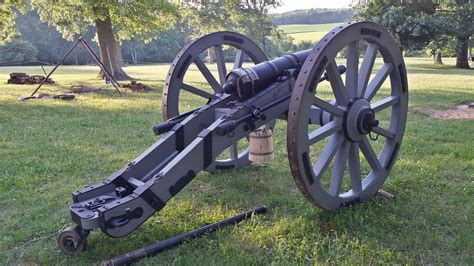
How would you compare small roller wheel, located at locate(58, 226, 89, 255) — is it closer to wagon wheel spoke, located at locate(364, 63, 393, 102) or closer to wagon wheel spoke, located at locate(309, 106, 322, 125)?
wagon wheel spoke, located at locate(309, 106, 322, 125)

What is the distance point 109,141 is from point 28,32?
183 feet

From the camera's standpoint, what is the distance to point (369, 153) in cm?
363

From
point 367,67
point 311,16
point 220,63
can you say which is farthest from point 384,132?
point 311,16

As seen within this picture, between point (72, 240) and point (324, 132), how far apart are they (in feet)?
6.07

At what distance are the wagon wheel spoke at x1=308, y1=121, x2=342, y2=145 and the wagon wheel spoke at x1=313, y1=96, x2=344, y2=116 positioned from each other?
9 cm

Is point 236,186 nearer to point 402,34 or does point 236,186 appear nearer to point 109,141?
point 109,141

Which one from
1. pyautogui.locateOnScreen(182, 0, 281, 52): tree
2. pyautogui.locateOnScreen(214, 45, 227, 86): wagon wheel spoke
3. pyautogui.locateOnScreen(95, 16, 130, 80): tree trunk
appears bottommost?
pyautogui.locateOnScreen(214, 45, 227, 86): wagon wheel spoke

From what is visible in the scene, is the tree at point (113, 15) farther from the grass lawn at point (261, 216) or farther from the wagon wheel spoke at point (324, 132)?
the wagon wheel spoke at point (324, 132)

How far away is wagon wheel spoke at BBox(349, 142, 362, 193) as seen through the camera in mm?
3461

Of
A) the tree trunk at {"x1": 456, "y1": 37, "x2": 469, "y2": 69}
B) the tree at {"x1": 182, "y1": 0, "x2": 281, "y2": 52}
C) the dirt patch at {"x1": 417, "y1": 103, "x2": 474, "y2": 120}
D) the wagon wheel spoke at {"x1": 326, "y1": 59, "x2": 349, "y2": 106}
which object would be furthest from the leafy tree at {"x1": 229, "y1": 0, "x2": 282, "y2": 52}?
the wagon wheel spoke at {"x1": 326, "y1": 59, "x2": 349, "y2": 106}

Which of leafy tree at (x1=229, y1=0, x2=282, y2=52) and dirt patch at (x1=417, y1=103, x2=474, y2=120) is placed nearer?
dirt patch at (x1=417, y1=103, x2=474, y2=120)

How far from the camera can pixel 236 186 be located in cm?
421

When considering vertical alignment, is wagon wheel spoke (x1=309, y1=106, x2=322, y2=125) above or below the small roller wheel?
above

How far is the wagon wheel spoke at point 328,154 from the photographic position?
319cm
